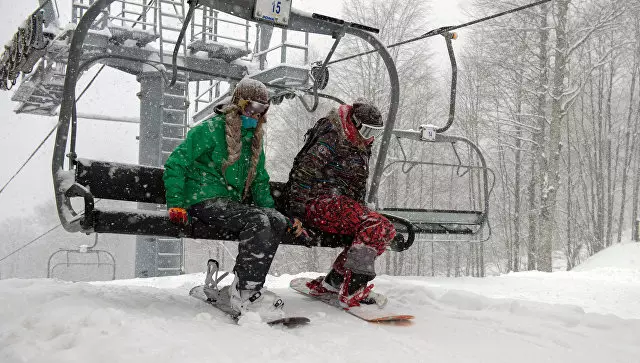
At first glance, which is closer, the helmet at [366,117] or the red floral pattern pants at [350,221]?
the red floral pattern pants at [350,221]

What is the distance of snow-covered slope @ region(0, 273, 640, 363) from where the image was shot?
7.47ft

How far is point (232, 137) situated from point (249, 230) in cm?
63

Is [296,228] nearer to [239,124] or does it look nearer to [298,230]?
[298,230]

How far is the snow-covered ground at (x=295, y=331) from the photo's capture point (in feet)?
7.47

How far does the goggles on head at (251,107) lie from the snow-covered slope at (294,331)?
4.22 ft

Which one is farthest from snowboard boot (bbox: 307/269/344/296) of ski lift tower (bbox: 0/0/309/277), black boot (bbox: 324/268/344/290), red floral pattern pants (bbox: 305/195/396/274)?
ski lift tower (bbox: 0/0/309/277)

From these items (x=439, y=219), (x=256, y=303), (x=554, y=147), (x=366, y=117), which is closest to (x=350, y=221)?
(x=366, y=117)

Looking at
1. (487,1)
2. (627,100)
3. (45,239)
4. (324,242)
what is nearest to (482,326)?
(324,242)

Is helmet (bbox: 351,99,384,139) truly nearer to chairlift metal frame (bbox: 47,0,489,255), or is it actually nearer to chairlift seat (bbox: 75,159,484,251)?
chairlift metal frame (bbox: 47,0,489,255)

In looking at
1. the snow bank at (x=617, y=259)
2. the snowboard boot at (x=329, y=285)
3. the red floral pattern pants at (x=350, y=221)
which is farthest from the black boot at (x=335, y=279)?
the snow bank at (x=617, y=259)

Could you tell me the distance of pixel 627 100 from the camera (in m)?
24.5

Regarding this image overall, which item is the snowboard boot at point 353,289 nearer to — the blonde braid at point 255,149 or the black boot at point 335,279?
the black boot at point 335,279

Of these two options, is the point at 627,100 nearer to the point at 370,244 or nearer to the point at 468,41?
the point at 468,41

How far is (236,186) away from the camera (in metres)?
3.54
